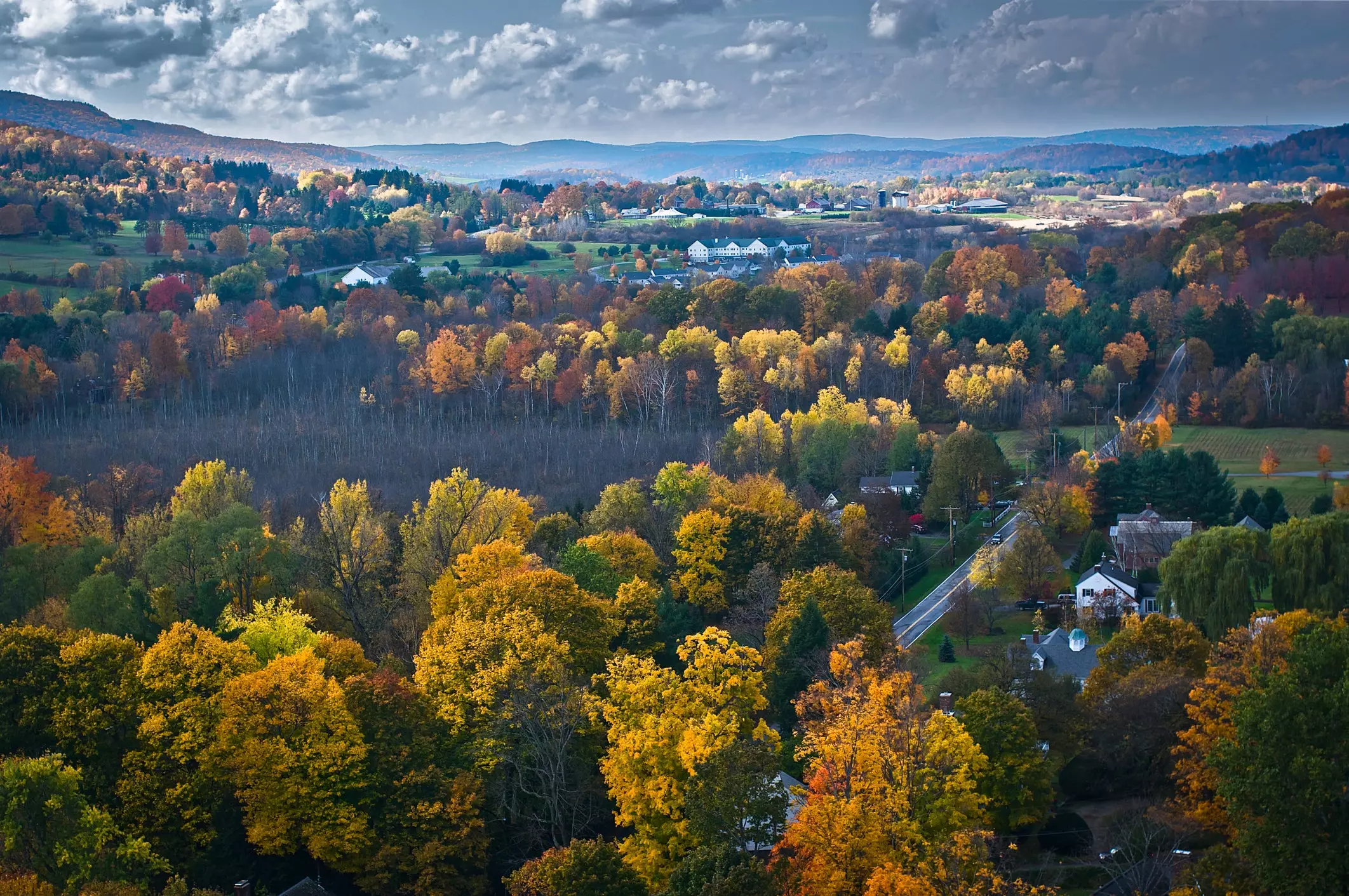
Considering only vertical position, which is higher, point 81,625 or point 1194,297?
point 1194,297

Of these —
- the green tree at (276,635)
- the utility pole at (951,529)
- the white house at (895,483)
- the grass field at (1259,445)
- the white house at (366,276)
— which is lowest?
the utility pole at (951,529)

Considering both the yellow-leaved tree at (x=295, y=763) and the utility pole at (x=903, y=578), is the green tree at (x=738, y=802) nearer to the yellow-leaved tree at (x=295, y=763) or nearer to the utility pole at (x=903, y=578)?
the yellow-leaved tree at (x=295, y=763)

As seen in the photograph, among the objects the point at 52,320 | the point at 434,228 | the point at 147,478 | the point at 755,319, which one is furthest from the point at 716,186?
the point at 147,478

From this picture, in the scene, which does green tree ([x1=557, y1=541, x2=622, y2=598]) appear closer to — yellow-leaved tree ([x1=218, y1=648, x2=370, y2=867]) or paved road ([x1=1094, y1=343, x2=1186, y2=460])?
yellow-leaved tree ([x1=218, y1=648, x2=370, y2=867])

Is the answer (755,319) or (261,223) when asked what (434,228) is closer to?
(261,223)

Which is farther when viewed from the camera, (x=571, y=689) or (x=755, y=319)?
(x=755, y=319)

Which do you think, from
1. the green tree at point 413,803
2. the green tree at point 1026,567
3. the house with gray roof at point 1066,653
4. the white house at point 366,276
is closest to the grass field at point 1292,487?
the green tree at point 1026,567

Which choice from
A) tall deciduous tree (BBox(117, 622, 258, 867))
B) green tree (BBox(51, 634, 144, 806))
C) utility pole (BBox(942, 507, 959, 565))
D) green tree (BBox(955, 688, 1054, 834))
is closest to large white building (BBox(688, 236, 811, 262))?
utility pole (BBox(942, 507, 959, 565))

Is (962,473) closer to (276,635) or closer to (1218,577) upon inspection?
(1218,577)
